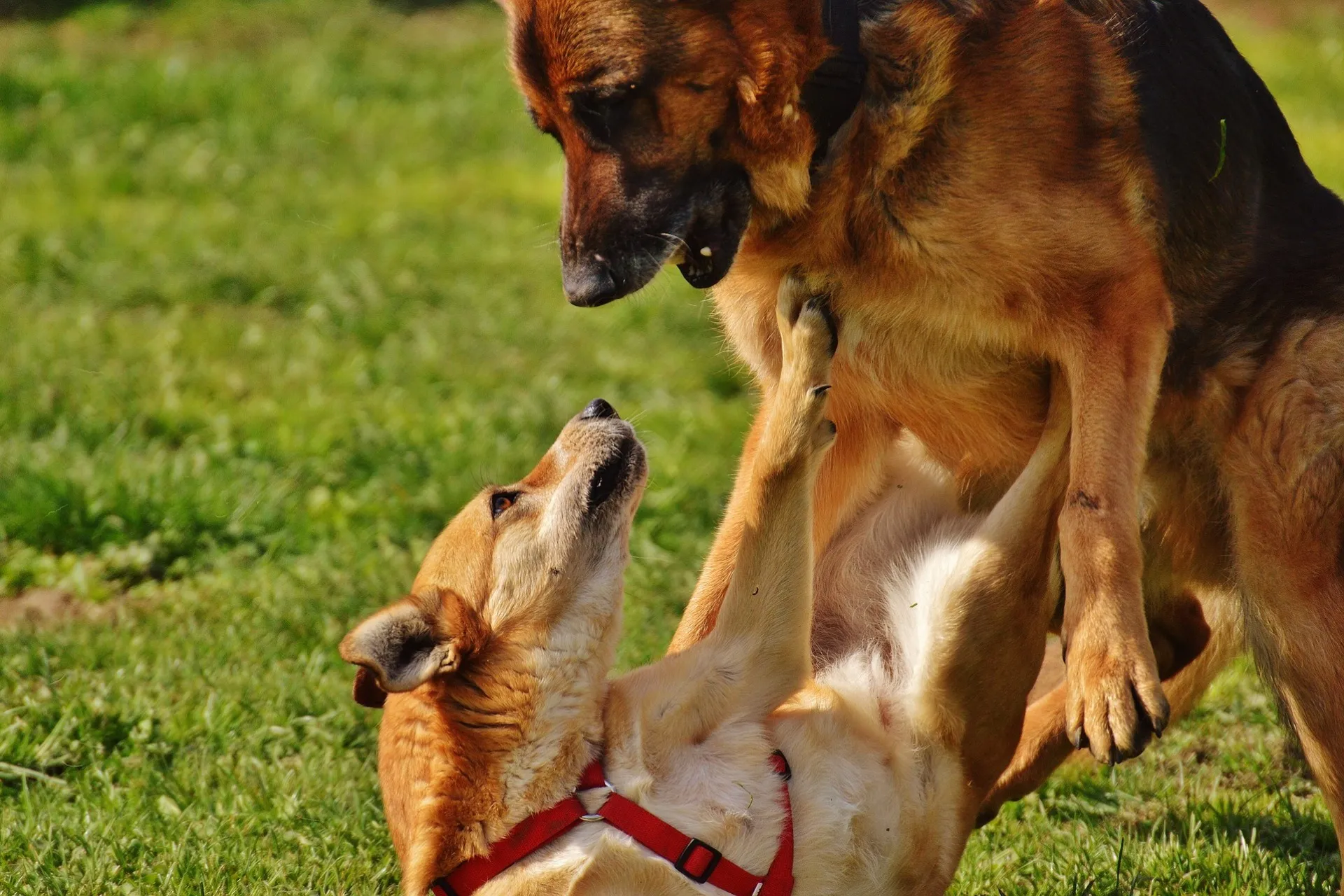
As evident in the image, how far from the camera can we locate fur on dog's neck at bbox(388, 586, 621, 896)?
3.30 meters

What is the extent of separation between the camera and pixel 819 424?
3604 millimetres

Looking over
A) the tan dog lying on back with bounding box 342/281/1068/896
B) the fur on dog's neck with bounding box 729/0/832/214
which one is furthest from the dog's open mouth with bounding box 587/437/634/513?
the fur on dog's neck with bounding box 729/0/832/214

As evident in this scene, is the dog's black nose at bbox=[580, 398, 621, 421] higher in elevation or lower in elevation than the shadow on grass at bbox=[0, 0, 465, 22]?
higher

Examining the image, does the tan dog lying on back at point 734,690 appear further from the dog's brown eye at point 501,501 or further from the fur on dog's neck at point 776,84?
the fur on dog's neck at point 776,84

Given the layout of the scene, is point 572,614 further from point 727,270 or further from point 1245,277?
point 1245,277

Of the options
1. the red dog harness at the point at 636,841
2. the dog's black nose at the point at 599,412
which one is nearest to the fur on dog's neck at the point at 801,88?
the dog's black nose at the point at 599,412

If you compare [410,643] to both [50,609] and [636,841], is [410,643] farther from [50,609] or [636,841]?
[50,609]

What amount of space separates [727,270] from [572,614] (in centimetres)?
96

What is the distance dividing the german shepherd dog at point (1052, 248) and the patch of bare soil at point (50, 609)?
8.18 feet

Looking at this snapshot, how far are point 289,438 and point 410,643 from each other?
297 centimetres

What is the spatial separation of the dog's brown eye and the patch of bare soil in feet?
5.66

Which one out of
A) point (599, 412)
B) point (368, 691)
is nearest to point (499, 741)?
point (368, 691)

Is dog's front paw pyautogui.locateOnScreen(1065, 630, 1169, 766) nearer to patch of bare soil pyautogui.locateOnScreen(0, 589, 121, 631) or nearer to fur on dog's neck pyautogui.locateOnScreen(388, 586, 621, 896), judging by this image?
fur on dog's neck pyautogui.locateOnScreen(388, 586, 621, 896)

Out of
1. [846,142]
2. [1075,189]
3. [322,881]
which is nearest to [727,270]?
[846,142]
